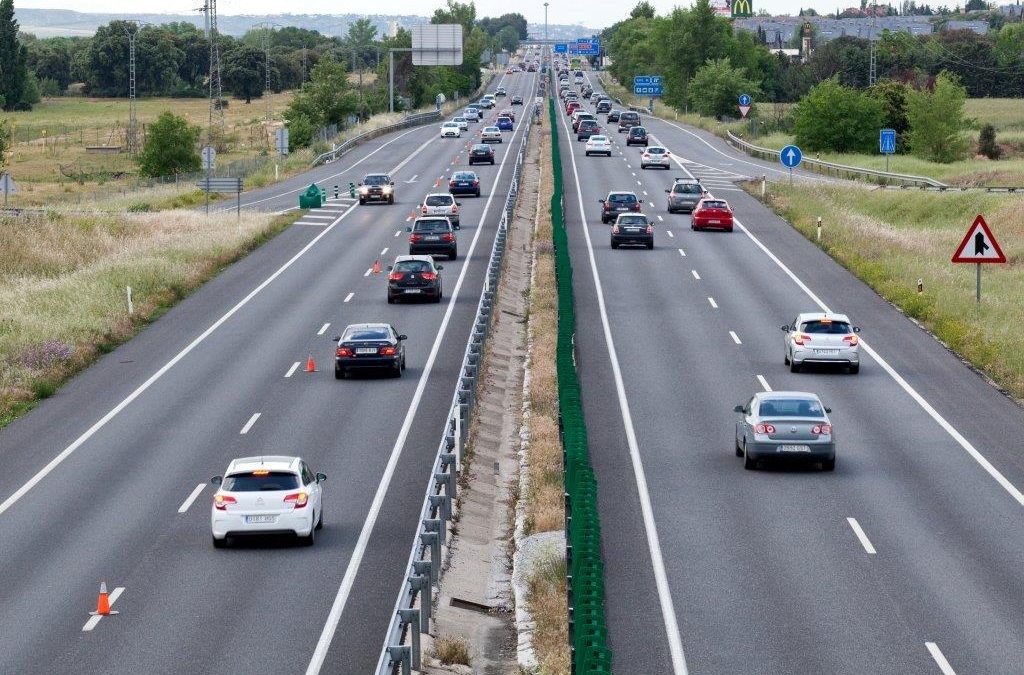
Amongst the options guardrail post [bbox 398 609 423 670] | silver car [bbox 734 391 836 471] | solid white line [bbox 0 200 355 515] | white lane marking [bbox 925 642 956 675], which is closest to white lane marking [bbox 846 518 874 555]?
silver car [bbox 734 391 836 471]

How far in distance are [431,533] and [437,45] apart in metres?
131

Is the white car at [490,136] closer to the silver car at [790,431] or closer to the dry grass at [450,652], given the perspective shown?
the silver car at [790,431]

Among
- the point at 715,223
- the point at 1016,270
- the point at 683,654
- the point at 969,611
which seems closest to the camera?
the point at 683,654

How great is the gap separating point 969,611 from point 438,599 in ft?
21.9

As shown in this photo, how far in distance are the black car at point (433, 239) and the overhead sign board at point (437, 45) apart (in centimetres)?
8941

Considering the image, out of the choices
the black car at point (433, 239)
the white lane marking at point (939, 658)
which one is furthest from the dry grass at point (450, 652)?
the black car at point (433, 239)

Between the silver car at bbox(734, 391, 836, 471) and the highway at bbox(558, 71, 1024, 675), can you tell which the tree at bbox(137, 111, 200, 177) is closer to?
the highway at bbox(558, 71, 1024, 675)

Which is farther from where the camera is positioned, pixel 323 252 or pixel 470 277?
pixel 323 252

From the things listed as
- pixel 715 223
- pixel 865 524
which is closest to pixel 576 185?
pixel 715 223

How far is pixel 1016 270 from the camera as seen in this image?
6000 cm

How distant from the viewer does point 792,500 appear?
26547 millimetres

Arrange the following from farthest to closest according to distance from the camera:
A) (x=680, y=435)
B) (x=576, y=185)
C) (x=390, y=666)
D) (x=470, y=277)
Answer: (x=576, y=185), (x=470, y=277), (x=680, y=435), (x=390, y=666)

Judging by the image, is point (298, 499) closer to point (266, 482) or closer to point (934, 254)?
point (266, 482)

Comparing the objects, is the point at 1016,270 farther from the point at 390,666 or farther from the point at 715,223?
the point at 390,666
